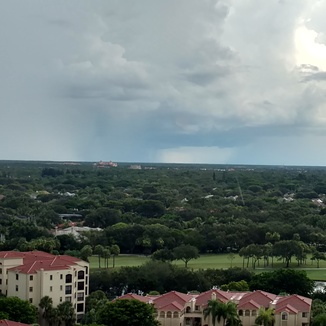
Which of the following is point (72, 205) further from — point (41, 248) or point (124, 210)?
point (41, 248)

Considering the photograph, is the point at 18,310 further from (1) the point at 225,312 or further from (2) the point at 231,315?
(2) the point at 231,315

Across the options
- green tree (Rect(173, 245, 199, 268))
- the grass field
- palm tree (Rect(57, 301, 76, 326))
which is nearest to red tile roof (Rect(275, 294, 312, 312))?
palm tree (Rect(57, 301, 76, 326))

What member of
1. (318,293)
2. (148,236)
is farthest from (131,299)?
(148,236)

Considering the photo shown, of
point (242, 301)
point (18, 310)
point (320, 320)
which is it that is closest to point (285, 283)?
point (242, 301)

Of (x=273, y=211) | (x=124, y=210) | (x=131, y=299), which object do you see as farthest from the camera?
(x=124, y=210)

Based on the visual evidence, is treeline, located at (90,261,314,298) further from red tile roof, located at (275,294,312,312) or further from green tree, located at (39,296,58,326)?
green tree, located at (39,296,58,326)
